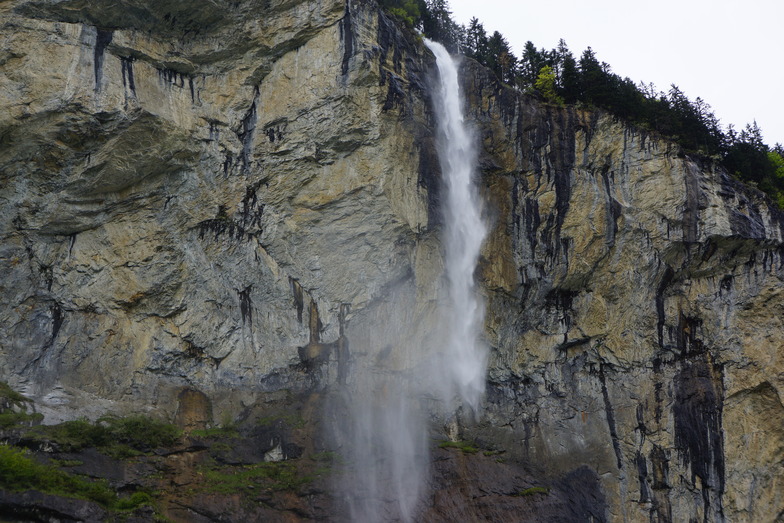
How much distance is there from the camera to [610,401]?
2747 centimetres

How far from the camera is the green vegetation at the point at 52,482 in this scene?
59.3ft

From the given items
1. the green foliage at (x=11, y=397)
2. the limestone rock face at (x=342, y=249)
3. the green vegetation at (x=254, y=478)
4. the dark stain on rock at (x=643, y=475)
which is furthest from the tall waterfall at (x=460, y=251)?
the green foliage at (x=11, y=397)

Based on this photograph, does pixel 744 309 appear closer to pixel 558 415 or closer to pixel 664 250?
pixel 664 250

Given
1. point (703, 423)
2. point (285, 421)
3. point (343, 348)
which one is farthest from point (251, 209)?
point (703, 423)

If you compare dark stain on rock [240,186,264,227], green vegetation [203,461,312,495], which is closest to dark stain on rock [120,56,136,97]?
dark stain on rock [240,186,264,227]

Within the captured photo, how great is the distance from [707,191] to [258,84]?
18783 millimetres

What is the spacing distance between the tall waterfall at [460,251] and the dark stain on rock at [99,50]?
13.4m

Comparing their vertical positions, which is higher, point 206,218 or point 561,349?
point 206,218

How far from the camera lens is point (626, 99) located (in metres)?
31.5

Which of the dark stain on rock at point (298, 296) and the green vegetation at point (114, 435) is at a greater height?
the dark stain on rock at point (298, 296)

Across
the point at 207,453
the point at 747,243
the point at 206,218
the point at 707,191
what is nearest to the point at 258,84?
the point at 206,218

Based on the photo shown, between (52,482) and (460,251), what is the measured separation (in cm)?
1736

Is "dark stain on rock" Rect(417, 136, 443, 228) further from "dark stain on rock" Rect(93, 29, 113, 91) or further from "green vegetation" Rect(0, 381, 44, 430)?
"green vegetation" Rect(0, 381, 44, 430)

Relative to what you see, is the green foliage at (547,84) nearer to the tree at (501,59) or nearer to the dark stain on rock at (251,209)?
the tree at (501,59)
